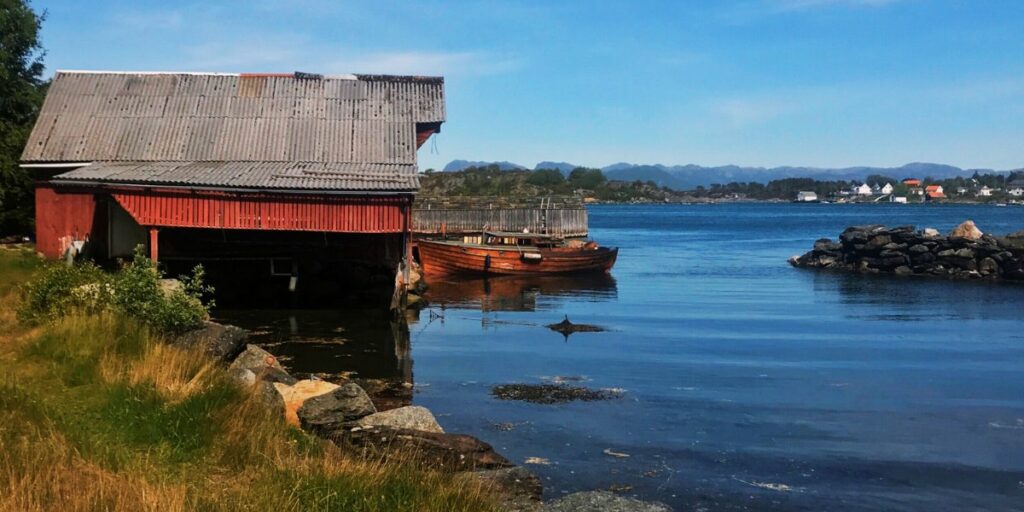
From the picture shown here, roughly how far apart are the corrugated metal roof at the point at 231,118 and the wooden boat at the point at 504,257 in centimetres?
1131

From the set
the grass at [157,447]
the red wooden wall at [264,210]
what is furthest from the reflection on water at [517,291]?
the grass at [157,447]

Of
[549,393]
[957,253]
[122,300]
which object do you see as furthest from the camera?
[957,253]

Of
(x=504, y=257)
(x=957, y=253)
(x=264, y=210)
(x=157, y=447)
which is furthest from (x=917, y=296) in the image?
(x=157, y=447)

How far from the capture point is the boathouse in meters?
24.9

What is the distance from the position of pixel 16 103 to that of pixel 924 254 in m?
42.4

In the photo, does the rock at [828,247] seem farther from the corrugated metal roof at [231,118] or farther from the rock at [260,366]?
the rock at [260,366]

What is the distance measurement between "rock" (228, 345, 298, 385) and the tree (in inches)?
671

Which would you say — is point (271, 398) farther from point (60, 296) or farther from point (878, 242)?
point (878, 242)

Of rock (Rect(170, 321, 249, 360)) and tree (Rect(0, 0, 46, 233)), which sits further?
tree (Rect(0, 0, 46, 233))

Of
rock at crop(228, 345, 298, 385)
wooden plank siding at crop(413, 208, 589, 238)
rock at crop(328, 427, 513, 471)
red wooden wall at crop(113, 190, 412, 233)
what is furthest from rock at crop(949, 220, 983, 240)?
rock at crop(328, 427, 513, 471)

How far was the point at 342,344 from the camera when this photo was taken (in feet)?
71.4

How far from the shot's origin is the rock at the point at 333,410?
12812 millimetres

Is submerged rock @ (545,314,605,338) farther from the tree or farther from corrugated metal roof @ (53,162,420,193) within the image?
the tree

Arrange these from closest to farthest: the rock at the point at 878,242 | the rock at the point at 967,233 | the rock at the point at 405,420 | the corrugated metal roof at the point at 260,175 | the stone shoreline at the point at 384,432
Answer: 1. the stone shoreline at the point at 384,432
2. the rock at the point at 405,420
3. the corrugated metal roof at the point at 260,175
4. the rock at the point at 967,233
5. the rock at the point at 878,242
